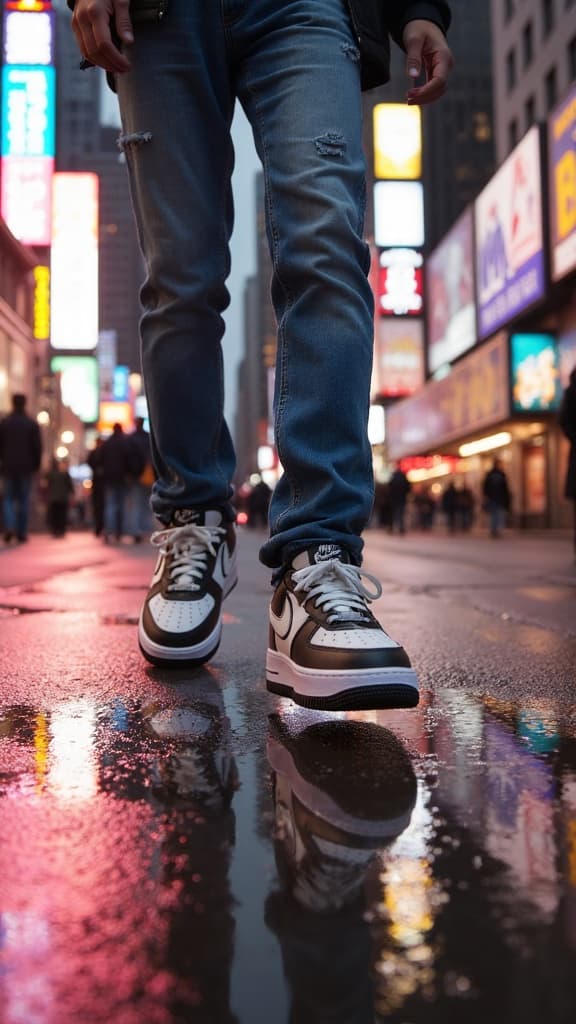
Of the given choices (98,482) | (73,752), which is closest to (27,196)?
(98,482)

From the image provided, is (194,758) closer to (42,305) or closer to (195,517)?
(195,517)

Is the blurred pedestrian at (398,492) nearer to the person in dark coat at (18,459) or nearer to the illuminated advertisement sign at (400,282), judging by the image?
the person in dark coat at (18,459)

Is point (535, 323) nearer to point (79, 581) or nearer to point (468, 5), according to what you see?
point (79, 581)

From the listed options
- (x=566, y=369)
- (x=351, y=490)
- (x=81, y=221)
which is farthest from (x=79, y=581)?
(x=81, y=221)

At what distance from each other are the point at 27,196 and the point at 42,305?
18.4ft

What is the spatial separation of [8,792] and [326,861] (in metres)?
0.32

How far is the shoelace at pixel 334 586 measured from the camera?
1155 millimetres

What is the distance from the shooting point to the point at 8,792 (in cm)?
78

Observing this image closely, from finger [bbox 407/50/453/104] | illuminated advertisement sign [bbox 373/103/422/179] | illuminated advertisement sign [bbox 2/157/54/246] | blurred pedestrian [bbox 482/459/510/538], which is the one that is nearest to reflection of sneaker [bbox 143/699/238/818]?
finger [bbox 407/50/453/104]

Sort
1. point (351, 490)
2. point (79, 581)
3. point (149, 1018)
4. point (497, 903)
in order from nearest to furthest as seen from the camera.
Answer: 1. point (149, 1018)
2. point (497, 903)
3. point (351, 490)
4. point (79, 581)

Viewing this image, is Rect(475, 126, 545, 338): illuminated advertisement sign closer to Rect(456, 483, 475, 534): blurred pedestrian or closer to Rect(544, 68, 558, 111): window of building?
Rect(456, 483, 475, 534): blurred pedestrian

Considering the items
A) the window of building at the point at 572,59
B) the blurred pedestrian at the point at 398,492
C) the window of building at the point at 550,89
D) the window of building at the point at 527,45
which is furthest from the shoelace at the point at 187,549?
the window of building at the point at 527,45

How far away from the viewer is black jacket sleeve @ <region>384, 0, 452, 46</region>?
1.56 m

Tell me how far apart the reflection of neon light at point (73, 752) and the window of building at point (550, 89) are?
2753cm
